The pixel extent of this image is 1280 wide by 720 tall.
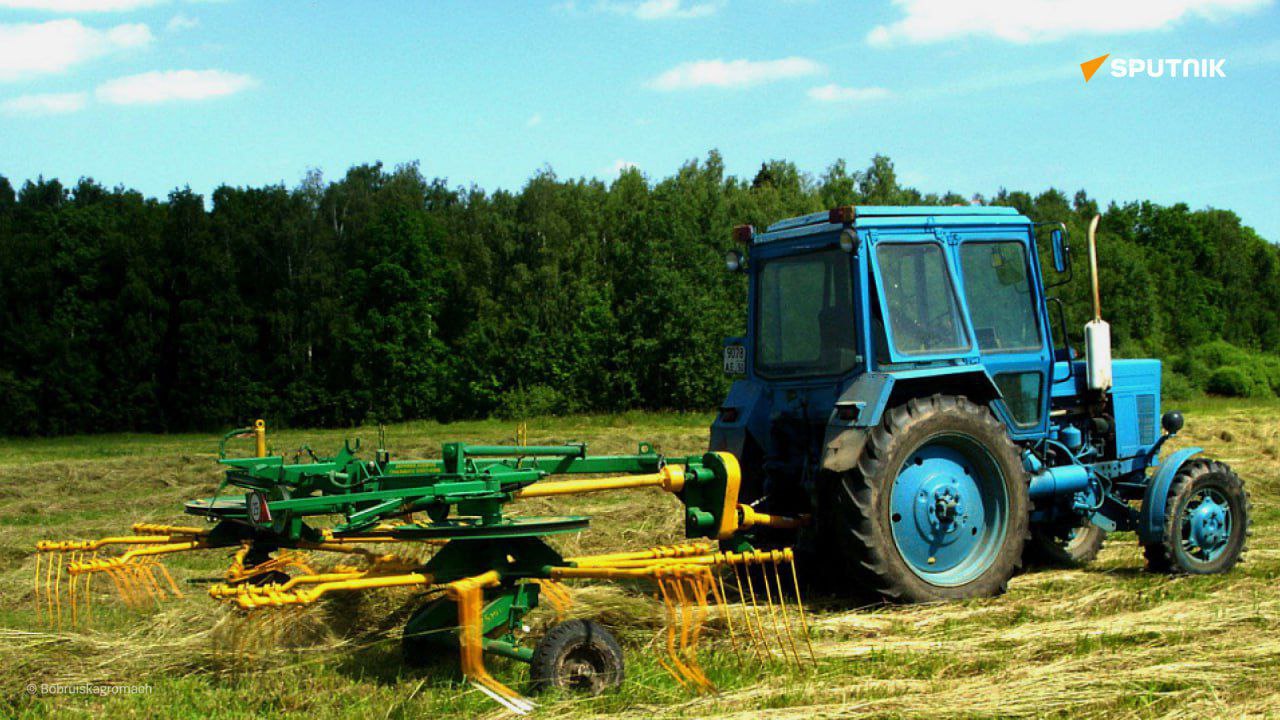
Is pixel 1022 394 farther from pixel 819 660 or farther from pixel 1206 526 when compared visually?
pixel 819 660

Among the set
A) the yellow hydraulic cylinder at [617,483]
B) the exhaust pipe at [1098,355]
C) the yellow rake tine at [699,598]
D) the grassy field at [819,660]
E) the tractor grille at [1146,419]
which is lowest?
the grassy field at [819,660]

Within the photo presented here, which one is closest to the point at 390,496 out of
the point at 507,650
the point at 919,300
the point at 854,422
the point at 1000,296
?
the point at 507,650

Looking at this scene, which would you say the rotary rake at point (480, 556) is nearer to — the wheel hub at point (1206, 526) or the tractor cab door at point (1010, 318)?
the tractor cab door at point (1010, 318)

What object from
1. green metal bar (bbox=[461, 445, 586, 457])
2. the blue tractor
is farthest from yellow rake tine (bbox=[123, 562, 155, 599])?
the blue tractor

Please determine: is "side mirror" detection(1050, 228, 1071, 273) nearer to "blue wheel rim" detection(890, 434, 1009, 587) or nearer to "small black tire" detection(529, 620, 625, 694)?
"blue wheel rim" detection(890, 434, 1009, 587)

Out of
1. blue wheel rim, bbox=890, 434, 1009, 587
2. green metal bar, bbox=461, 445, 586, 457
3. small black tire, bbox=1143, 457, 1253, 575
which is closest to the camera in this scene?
green metal bar, bbox=461, 445, 586, 457

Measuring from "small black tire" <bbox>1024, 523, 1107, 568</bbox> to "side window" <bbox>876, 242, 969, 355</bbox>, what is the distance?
71.5 inches

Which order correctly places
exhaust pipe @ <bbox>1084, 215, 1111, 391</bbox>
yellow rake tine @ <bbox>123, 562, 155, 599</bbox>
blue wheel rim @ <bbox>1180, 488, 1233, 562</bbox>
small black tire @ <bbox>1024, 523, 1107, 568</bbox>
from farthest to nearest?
1. small black tire @ <bbox>1024, 523, 1107, 568</bbox>
2. exhaust pipe @ <bbox>1084, 215, 1111, 391</bbox>
3. blue wheel rim @ <bbox>1180, 488, 1233, 562</bbox>
4. yellow rake tine @ <bbox>123, 562, 155, 599</bbox>

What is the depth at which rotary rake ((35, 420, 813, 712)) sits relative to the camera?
475cm

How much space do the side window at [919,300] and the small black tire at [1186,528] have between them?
1.83m

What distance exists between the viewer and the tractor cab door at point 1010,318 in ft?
23.3

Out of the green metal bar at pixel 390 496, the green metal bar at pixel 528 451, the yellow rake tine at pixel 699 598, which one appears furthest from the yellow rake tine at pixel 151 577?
the yellow rake tine at pixel 699 598

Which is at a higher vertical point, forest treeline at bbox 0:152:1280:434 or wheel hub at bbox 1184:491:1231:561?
forest treeline at bbox 0:152:1280:434

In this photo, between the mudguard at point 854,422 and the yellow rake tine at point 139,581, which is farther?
the mudguard at point 854,422
